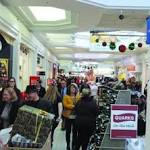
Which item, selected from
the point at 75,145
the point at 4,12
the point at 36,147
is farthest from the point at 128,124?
the point at 4,12

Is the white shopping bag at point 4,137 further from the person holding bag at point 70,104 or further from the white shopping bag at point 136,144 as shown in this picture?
the person holding bag at point 70,104

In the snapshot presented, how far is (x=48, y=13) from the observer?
477 inches

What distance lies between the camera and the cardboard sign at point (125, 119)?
604 cm

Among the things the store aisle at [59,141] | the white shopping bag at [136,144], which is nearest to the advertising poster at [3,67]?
the store aisle at [59,141]

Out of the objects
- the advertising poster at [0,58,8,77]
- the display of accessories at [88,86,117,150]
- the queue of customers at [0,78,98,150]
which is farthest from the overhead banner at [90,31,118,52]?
the display of accessories at [88,86,117,150]

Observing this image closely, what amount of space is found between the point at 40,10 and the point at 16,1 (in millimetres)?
2856

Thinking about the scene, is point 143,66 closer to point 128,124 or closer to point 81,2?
point 81,2

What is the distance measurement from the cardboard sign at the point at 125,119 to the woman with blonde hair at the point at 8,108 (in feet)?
5.38

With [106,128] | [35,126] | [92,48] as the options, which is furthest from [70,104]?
[92,48]

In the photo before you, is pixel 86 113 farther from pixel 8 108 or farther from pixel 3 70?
pixel 3 70

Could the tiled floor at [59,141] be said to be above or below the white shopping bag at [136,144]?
below

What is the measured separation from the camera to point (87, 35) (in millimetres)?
19016

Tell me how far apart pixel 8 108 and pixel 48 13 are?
239 inches

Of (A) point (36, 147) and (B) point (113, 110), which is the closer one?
(A) point (36, 147)
